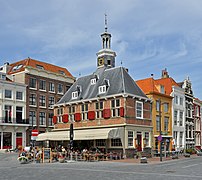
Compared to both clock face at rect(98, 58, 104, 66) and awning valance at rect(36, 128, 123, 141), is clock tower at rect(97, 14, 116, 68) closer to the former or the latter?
clock face at rect(98, 58, 104, 66)

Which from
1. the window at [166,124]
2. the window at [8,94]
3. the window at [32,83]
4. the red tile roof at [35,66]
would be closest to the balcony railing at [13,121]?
the window at [8,94]

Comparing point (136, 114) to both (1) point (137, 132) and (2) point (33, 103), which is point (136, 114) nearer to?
(1) point (137, 132)

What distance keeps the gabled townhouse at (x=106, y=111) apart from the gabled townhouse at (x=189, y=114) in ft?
50.0

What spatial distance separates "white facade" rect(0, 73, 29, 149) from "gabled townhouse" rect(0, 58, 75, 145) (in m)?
0.93

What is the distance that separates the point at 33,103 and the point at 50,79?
570cm

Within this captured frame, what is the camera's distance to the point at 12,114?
50.2 metres

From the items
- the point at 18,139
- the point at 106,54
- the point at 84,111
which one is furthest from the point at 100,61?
the point at 18,139

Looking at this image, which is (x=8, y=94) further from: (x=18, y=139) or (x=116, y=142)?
(x=116, y=142)

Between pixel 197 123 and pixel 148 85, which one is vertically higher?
pixel 148 85

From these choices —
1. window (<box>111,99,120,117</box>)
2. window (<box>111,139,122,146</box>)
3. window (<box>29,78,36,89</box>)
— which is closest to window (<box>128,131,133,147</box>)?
window (<box>111,139,122,146</box>)

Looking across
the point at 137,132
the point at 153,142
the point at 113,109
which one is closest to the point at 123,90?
the point at 113,109

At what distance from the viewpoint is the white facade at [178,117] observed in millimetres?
48969

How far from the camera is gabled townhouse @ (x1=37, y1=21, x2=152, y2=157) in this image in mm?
36438

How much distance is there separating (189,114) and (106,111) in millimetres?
22203
